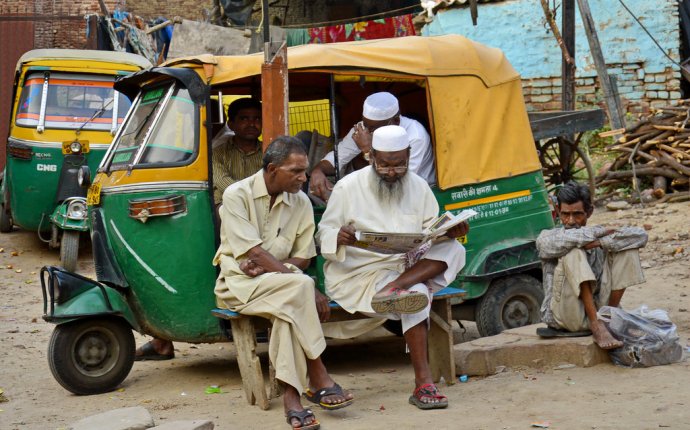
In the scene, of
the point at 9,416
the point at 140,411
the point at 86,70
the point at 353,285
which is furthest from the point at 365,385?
the point at 86,70

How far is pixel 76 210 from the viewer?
1059cm

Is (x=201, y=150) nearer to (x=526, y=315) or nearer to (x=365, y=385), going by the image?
(x=365, y=385)

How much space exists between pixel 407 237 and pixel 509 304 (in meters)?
1.84

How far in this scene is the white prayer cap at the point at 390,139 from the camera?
5480 mm

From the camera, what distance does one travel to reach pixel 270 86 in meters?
5.80

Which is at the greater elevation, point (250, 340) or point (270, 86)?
point (270, 86)

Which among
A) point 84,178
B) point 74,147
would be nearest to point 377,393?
point 84,178

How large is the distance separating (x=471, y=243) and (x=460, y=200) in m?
0.31

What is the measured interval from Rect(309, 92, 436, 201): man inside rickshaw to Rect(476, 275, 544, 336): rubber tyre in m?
0.94

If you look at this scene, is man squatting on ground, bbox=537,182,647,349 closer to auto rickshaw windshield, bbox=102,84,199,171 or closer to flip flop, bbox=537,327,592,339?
flip flop, bbox=537,327,592,339

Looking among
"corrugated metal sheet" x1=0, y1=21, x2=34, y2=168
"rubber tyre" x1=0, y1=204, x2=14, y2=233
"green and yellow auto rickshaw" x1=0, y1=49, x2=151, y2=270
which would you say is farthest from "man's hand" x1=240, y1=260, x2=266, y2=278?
"corrugated metal sheet" x1=0, y1=21, x2=34, y2=168

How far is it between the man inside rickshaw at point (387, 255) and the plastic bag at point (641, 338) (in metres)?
1.00

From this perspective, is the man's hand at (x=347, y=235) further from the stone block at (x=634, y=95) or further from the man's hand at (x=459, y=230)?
the stone block at (x=634, y=95)

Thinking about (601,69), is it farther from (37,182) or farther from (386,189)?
(386,189)
